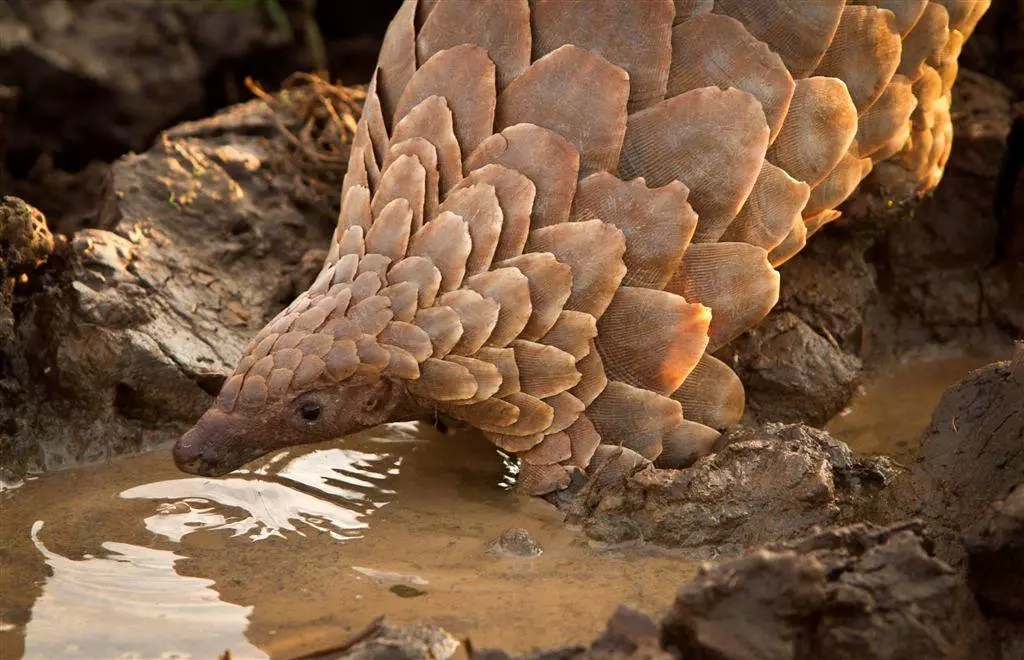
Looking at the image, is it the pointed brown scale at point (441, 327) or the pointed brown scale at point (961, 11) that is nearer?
the pointed brown scale at point (441, 327)

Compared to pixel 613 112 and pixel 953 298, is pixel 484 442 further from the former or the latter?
pixel 953 298

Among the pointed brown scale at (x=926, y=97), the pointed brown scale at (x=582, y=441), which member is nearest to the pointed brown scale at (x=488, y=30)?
the pointed brown scale at (x=582, y=441)

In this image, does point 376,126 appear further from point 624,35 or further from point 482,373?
point 482,373

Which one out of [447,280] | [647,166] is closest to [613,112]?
[647,166]

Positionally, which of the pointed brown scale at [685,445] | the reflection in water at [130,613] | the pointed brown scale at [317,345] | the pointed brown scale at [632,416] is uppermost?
the pointed brown scale at [317,345]

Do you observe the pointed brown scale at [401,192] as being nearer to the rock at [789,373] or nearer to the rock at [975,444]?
the rock at [789,373]

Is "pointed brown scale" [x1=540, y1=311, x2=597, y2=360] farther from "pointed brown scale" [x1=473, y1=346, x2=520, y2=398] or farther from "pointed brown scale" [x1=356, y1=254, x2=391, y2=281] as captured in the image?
"pointed brown scale" [x1=356, y1=254, x2=391, y2=281]

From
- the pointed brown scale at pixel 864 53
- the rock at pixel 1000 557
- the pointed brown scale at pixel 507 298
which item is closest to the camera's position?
the rock at pixel 1000 557
